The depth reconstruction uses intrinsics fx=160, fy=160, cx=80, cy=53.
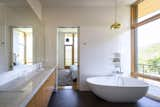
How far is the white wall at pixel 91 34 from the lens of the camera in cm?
554

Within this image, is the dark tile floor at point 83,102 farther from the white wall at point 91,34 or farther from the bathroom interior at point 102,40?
the white wall at point 91,34

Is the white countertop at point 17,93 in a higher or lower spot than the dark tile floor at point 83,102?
higher

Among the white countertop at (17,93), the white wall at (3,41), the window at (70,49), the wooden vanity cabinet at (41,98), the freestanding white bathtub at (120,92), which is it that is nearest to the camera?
the white countertop at (17,93)

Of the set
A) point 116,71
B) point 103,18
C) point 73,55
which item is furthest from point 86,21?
point 73,55

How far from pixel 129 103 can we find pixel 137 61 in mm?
1995

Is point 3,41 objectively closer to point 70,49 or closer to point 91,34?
point 91,34

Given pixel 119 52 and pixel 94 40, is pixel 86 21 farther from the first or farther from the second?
pixel 119 52

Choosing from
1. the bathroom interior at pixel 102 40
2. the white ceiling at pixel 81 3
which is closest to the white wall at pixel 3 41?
the bathroom interior at pixel 102 40

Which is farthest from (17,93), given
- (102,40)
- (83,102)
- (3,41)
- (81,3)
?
(102,40)

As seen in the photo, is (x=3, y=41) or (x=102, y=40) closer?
(x=3, y=41)

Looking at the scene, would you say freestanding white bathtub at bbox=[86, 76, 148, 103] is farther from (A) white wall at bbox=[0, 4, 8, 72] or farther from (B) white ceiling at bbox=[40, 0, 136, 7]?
(B) white ceiling at bbox=[40, 0, 136, 7]

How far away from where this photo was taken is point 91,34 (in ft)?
18.2

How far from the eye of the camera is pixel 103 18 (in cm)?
557

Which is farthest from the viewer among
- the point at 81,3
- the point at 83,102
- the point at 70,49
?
the point at 70,49
